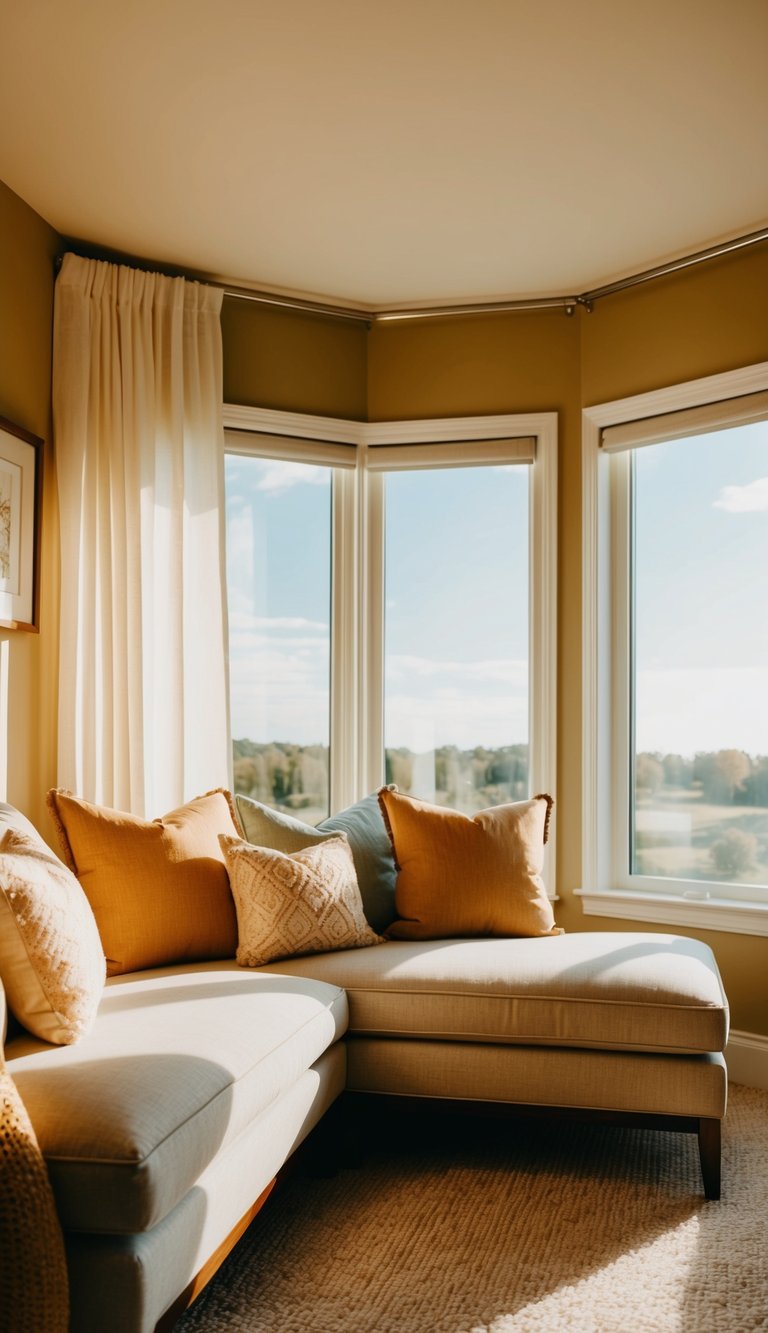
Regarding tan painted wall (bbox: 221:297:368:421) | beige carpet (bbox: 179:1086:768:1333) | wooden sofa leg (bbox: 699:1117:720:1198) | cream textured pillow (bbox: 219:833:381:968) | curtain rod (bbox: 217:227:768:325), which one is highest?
curtain rod (bbox: 217:227:768:325)

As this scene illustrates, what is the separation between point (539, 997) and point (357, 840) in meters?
0.84

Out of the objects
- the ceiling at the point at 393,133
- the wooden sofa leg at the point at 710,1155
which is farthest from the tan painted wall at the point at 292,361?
the wooden sofa leg at the point at 710,1155

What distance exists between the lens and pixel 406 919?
10.2 feet

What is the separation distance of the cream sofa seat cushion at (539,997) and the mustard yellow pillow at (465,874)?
0.98ft

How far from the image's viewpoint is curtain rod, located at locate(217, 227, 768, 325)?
12.0 feet

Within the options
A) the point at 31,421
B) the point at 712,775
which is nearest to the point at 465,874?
Result: the point at 712,775

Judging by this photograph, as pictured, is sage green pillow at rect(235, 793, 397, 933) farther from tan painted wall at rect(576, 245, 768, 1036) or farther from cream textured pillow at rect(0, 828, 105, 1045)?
cream textured pillow at rect(0, 828, 105, 1045)

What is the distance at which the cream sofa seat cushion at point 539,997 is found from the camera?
2.49 metres

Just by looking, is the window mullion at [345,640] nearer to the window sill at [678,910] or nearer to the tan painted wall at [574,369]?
the tan painted wall at [574,369]

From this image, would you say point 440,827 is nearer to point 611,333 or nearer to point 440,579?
point 440,579

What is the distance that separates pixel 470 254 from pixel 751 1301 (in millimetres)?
3093

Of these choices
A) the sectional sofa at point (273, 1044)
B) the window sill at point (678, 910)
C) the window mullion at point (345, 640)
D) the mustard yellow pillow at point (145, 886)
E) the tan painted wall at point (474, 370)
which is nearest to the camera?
the sectional sofa at point (273, 1044)

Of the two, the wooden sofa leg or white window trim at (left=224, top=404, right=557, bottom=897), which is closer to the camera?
the wooden sofa leg

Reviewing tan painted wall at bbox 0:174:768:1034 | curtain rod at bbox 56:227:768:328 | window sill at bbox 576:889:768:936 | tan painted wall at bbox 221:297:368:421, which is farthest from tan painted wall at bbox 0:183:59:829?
window sill at bbox 576:889:768:936
